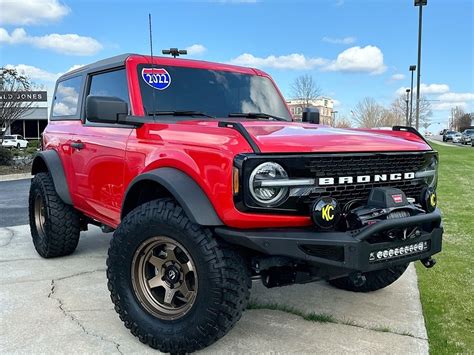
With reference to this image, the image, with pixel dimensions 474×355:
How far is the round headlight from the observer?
263 centimetres

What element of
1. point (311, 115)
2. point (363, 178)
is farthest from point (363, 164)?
point (311, 115)

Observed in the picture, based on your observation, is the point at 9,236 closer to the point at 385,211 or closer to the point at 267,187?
the point at 267,187

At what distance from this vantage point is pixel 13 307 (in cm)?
377

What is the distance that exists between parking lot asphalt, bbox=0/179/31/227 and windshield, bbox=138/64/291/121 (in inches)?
180

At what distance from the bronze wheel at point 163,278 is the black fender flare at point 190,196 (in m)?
0.30

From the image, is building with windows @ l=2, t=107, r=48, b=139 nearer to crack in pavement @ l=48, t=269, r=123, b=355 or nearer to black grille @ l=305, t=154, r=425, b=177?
crack in pavement @ l=48, t=269, r=123, b=355

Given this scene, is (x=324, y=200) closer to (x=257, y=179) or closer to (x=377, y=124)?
(x=257, y=179)

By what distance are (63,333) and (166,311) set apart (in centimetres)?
78

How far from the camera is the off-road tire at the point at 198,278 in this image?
2.73 metres

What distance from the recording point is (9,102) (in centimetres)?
Result: 2161

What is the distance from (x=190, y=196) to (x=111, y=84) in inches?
75.8

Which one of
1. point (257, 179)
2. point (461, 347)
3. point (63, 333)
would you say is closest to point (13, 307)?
point (63, 333)

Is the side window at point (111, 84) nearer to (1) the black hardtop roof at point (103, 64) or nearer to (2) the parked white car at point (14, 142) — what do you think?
(1) the black hardtop roof at point (103, 64)

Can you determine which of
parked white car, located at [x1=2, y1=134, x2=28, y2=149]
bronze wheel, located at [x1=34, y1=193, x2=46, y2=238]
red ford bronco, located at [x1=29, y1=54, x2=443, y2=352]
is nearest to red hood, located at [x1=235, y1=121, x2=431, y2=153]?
red ford bronco, located at [x1=29, y1=54, x2=443, y2=352]
